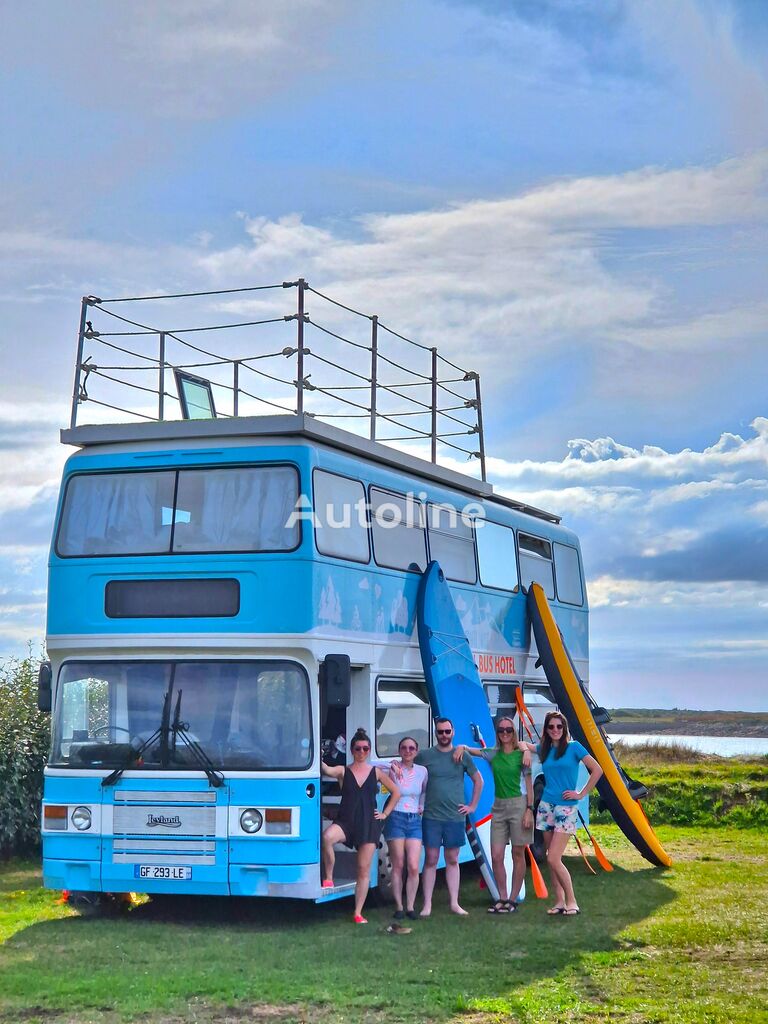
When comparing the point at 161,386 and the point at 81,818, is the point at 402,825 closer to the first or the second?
the point at 81,818

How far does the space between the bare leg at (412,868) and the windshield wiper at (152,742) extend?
255 centimetres

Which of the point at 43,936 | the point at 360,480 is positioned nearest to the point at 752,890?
the point at 360,480

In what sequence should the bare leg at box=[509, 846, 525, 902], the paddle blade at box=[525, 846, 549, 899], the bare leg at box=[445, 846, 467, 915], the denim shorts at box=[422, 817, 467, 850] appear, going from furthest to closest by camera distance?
1. the paddle blade at box=[525, 846, 549, 899]
2. the bare leg at box=[509, 846, 525, 902]
3. the bare leg at box=[445, 846, 467, 915]
4. the denim shorts at box=[422, 817, 467, 850]

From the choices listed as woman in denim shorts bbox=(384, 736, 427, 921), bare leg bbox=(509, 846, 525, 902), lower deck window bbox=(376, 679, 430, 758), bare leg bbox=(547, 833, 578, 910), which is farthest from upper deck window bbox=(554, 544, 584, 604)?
woman in denim shorts bbox=(384, 736, 427, 921)

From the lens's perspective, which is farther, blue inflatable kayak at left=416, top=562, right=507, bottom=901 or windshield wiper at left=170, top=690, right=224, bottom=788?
blue inflatable kayak at left=416, top=562, right=507, bottom=901

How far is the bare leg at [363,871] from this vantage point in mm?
13797

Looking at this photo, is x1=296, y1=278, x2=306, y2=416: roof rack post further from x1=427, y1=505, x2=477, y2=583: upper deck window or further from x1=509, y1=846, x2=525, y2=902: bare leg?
x1=509, y1=846, x2=525, y2=902: bare leg

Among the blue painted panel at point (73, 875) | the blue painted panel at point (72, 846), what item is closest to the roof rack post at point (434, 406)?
the blue painted panel at point (72, 846)

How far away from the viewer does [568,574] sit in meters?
22.0

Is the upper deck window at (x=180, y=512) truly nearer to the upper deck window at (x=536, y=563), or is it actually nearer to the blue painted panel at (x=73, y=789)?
the blue painted panel at (x=73, y=789)

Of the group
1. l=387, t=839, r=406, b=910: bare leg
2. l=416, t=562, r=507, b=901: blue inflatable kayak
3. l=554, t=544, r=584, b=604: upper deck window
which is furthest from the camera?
l=554, t=544, r=584, b=604: upper deck window

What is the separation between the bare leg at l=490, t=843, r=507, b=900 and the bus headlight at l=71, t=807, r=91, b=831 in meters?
3.93

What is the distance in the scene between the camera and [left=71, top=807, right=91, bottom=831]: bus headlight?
13.8 m

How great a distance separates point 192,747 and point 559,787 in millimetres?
3453
